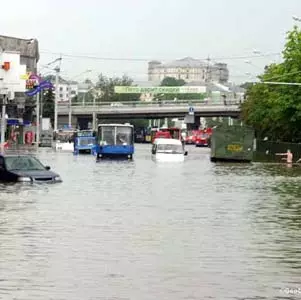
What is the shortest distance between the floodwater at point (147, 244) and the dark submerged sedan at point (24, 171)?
4.46ft

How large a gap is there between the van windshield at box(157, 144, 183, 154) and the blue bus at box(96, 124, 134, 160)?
2283 mm

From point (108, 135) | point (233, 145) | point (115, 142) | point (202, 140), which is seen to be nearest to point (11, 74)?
point (108, 135)

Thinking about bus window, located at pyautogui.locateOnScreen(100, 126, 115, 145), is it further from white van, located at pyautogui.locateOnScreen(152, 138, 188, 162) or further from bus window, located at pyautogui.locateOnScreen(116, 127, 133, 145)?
white van, located at pyautogui.locateOnScreen(152, 138, 188, 162)

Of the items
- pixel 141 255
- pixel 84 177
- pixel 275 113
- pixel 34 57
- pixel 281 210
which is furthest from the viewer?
pixel 34 57

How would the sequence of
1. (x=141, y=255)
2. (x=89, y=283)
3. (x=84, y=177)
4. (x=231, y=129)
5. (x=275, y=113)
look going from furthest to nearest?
(x=275, y=113)
(x=231, y=129)
(x=84, y=177)
(x=141, y=255)
(x=89, y=283)

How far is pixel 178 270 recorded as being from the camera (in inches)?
498

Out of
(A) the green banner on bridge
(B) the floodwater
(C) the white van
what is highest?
(A) the green banner on bridge

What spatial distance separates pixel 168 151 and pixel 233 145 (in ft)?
15.8

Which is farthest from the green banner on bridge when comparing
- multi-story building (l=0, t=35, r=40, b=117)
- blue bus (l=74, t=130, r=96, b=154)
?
blue bus (l=74, t=130, r=96, b=154)

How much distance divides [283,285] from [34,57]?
406ft

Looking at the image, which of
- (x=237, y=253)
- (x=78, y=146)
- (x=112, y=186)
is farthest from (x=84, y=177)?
(x=78, y=146)

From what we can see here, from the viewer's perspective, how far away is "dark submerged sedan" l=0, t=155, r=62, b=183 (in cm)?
3152

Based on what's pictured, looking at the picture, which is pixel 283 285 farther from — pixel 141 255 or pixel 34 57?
pixel 34 57

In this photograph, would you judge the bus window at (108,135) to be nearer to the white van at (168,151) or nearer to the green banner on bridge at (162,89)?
the white van at (168,151)
